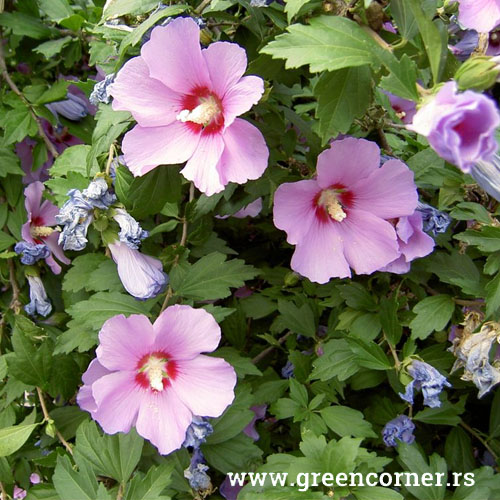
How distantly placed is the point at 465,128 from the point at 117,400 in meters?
0.71

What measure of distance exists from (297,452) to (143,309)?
41cm

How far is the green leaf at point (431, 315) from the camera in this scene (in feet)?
3.46

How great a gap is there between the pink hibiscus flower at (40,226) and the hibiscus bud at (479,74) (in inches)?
35.4

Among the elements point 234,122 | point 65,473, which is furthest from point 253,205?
point 65,473

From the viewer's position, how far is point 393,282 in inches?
48.2

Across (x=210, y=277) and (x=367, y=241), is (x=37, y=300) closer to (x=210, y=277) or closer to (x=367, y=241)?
(x=210, y=277)

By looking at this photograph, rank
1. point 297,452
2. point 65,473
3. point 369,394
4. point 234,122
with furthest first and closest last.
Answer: point 369,394, point 297,452, point 65,473, point 234,122

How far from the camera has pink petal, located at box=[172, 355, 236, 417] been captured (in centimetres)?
99

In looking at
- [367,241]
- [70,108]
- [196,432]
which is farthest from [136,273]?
[70,108]

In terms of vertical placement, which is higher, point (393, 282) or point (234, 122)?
point (234, 122)

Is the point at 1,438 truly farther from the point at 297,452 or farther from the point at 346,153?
the point at 346,153

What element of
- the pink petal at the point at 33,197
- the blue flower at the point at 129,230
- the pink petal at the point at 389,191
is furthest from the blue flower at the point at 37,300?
the pink petal at the point at 389,191

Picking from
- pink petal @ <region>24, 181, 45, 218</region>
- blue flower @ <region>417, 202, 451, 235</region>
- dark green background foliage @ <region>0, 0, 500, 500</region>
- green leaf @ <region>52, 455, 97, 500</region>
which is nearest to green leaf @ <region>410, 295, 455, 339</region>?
dark green background foliage @ <region>0, 0, 500, 500</region>

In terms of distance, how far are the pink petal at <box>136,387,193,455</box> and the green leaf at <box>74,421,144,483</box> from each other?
0.07m
